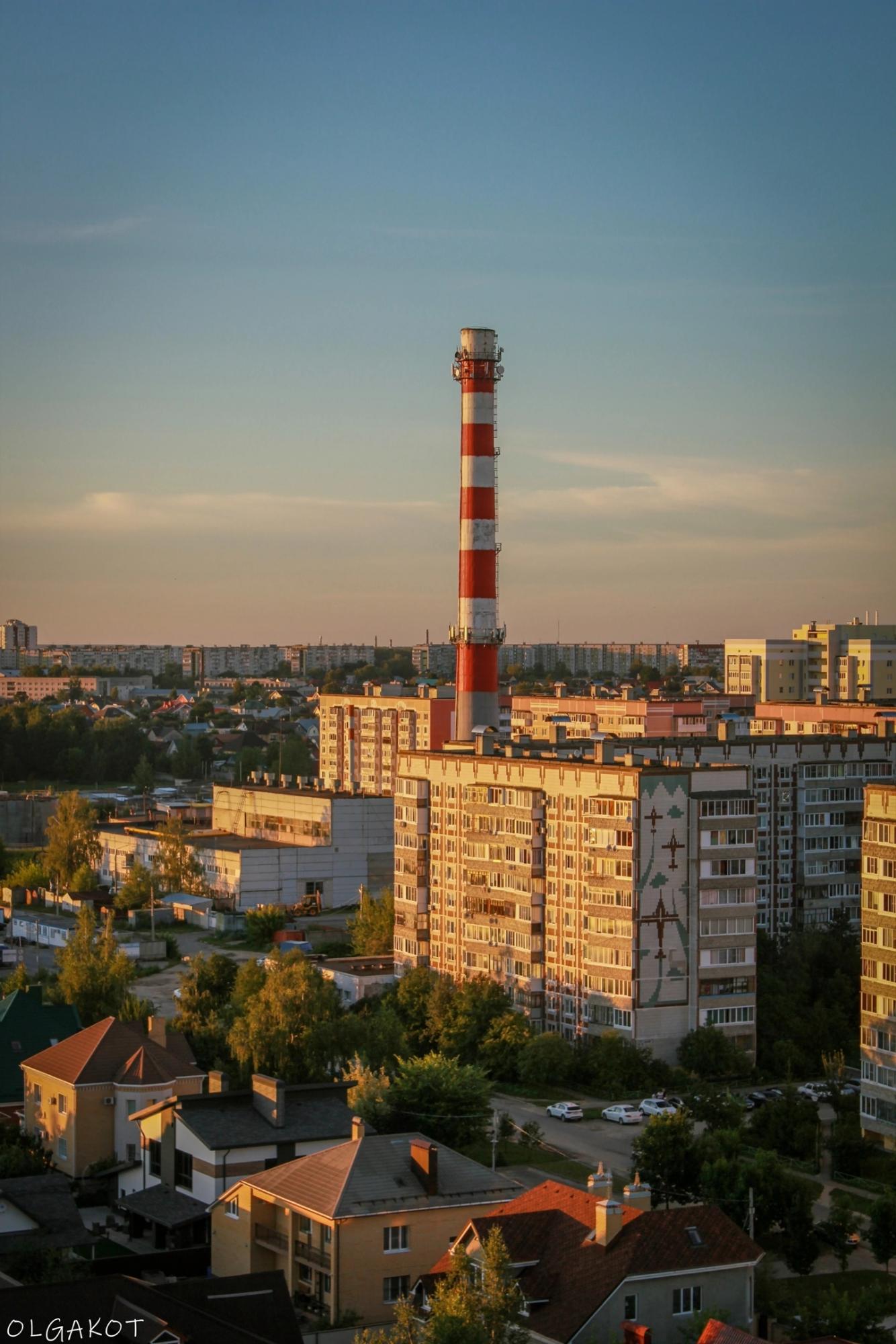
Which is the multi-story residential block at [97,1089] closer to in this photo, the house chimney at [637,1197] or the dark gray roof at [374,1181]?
the dark gray roof at [374,1181]

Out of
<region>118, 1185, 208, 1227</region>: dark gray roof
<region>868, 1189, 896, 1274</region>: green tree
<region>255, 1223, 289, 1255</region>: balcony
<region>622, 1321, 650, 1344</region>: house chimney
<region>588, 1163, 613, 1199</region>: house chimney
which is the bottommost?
<region>868, 1189, 896, 1274</region>: green tree

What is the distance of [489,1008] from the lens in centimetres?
3145

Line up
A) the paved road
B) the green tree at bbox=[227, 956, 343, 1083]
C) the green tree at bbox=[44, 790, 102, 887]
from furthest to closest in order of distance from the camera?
the green tree at bbox=[44, 790, 102, 887], the green tree at bbox=[227, 956, 343, 1083], the paved road

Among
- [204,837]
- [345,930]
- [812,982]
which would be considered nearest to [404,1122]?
[812,982]

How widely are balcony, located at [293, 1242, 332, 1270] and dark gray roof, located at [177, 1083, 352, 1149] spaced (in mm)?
2338

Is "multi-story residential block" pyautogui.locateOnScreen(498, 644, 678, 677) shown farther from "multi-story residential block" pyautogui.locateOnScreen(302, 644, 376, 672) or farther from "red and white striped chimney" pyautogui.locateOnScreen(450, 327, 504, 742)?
"red and white striped chimney" pyautogui.locateOnScreen(450, 327, 504, 742)

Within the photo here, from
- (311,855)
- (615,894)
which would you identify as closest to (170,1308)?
(615,894)

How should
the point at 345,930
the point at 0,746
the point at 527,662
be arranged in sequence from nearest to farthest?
the point at 345,930
the point at 0,746
the point at 527,662

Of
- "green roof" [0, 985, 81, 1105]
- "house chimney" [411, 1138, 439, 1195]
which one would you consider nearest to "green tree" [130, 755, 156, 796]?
"green roof" [0, 985, 81, 1105]

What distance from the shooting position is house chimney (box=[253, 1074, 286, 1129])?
21.2 m

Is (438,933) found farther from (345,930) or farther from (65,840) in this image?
(65,840)

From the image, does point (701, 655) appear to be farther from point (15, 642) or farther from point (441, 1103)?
point (441, 1103)

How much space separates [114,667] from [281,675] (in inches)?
573

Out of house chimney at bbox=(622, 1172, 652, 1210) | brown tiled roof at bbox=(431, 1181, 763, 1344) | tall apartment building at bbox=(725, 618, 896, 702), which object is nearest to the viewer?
brown tiled roof at bbox=(431, 1181, 763, 1344)
